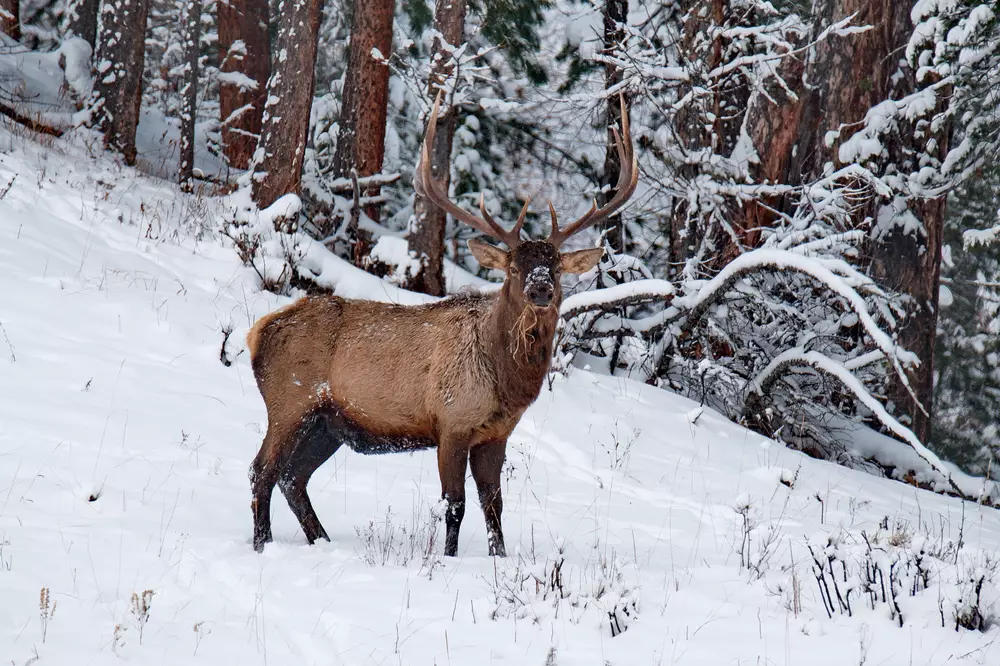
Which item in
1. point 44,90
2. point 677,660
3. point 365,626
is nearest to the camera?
point 677,660

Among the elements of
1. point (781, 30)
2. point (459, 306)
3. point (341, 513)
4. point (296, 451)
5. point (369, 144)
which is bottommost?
point (341, 513)

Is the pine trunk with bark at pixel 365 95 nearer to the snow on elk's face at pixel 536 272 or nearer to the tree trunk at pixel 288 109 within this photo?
the tree trunk at pixel 288 109

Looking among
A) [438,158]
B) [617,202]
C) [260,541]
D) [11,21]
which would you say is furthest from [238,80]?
[260,541]

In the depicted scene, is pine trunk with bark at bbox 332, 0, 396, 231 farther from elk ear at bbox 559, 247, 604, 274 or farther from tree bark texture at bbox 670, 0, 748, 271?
elk ear at bbox 559, 247, 604, 274

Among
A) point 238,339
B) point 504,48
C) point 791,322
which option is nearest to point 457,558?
point 238,339

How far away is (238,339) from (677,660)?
5.51 metres

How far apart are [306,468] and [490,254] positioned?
1.74 m

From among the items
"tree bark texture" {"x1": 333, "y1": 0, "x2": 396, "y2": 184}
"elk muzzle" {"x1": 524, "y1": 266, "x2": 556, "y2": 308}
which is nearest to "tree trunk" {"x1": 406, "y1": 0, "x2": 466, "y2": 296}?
"tree bark texture" {"x1": 333, "y1": 0, "x2": 396, "y2": 184}

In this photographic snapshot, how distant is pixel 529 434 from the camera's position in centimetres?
819

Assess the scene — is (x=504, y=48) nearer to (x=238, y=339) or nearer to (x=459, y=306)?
(x=238, y=339)

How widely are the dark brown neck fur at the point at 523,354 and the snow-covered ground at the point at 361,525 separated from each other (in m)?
0.91

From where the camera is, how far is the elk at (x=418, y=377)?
220 inches

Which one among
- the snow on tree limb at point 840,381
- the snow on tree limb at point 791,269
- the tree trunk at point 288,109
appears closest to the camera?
the snow on tree limb at point 791,269

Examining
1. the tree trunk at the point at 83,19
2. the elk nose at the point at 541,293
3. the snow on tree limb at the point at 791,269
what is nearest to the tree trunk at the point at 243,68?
the tree trunk at the point at 83,19
